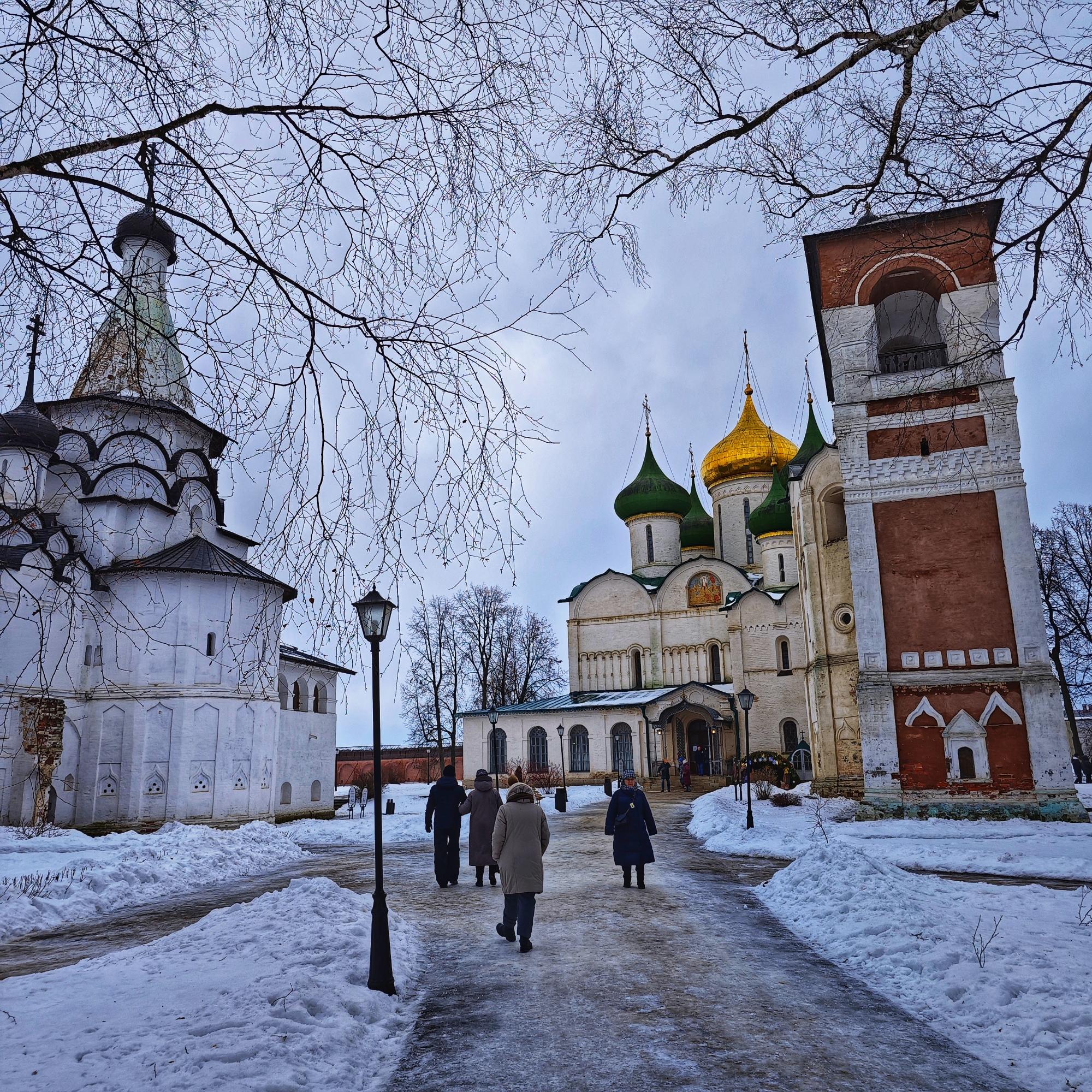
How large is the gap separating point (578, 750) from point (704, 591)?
9498 mm

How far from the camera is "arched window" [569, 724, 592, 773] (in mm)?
37375

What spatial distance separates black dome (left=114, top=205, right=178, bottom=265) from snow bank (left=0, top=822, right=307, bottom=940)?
7.78 m

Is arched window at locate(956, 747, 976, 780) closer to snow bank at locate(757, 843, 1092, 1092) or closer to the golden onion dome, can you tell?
snow bank at locate(757, 843, 1092, 1092)

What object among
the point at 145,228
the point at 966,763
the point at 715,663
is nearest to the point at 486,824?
the point at 145,228

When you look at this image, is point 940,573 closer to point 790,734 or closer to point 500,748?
point 790,734

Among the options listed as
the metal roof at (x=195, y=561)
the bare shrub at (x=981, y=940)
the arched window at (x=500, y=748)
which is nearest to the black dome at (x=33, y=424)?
the metal roof at (x=195, y=561)

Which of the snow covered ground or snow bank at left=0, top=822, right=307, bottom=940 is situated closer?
snow bank at left=0, top=822, right=307, bottom=940

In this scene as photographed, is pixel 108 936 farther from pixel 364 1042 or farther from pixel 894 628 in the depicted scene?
pixel 894 628

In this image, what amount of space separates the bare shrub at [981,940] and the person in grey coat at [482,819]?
5.73 metres

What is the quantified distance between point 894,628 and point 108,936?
16.1m

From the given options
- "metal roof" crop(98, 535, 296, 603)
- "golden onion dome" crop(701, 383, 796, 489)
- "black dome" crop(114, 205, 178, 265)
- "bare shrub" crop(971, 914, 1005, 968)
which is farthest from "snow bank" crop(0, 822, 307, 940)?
"golden onion dome" crop(701, 383, 796, 489)

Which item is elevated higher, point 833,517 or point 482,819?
point 833,517

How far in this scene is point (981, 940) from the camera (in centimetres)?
651

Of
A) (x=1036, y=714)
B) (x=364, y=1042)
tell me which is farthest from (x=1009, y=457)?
(x=364, y=1042)
